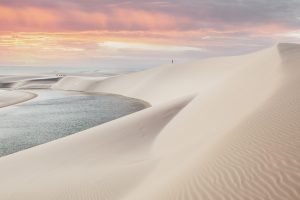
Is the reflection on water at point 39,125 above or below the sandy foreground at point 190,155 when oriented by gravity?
below

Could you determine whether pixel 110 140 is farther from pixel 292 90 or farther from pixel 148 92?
pixel 148 92

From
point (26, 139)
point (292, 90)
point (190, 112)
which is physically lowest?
point (26, 139)

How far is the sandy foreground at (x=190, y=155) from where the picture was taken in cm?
618

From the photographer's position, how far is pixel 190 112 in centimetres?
1767

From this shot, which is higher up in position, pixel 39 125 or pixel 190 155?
pixel 190 155

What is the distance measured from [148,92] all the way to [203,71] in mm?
7531

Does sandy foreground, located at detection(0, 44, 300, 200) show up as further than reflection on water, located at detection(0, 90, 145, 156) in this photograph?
No

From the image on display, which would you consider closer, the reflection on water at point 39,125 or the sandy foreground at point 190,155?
the sandy foreground at point 190,155

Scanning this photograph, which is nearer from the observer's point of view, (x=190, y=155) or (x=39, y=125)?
(x=190, y=155)

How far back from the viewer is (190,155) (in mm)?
9547

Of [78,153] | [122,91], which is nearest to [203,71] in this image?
[122,91]

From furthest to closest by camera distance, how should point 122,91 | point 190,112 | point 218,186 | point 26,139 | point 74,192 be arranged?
point 122,91 < point 26,139 < point 190,112 < point 74,192 < point 218,186

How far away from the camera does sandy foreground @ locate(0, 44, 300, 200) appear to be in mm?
6176

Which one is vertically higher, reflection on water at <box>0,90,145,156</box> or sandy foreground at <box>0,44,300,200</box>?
sandy foreground at <box>0,44,300,200</box>
